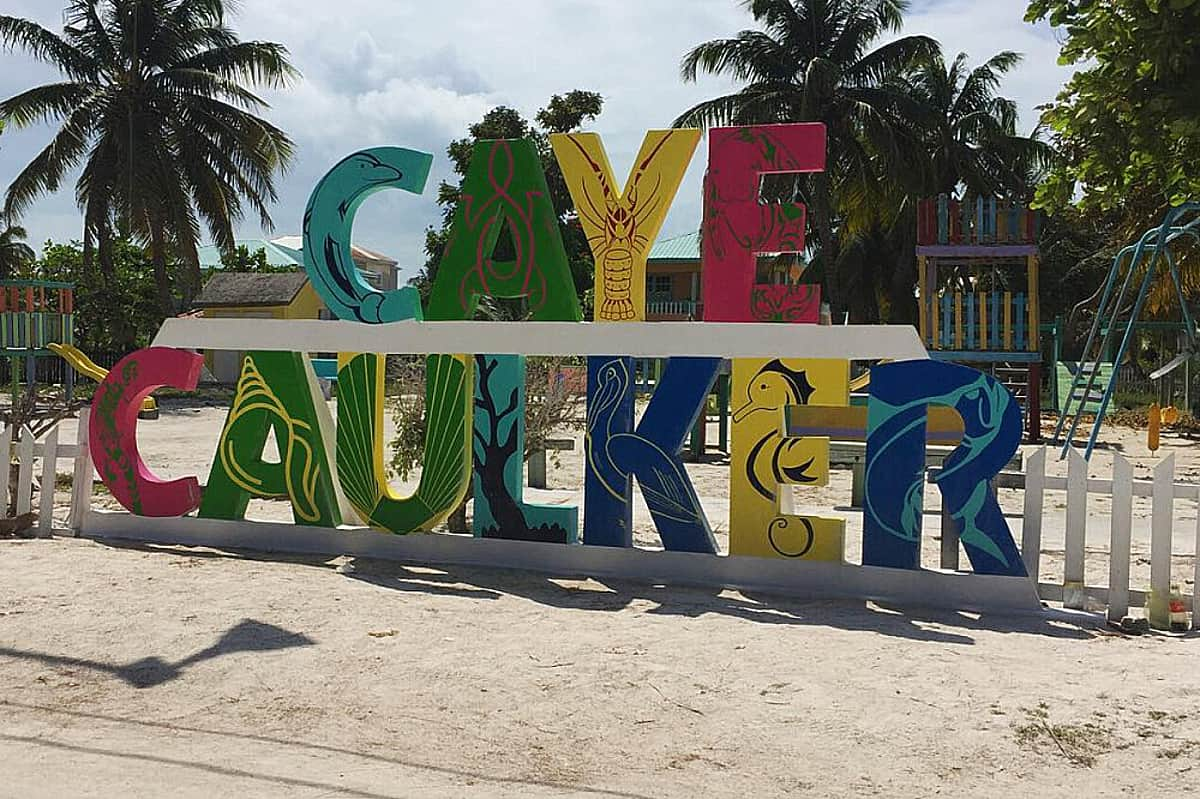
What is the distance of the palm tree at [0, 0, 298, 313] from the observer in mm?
28281

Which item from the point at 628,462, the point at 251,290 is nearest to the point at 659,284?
the point at 251,290

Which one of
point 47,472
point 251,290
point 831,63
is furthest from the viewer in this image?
point 251,290

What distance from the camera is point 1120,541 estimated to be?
6582mm

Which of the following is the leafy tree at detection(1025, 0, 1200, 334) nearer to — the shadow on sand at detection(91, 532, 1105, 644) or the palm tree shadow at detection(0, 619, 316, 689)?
the shadow on sand at detection(91, 532, 1105, 644)

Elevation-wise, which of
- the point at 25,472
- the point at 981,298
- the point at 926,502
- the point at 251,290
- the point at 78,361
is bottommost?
the point at 926,502

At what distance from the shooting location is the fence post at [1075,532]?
6.62m

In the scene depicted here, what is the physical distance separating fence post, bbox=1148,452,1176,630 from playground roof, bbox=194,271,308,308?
35596 mm

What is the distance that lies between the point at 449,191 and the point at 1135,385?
2196 cm

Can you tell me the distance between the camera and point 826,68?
2880 centimetres

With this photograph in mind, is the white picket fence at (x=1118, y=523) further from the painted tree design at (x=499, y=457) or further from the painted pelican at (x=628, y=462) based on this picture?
the painted tree design at (x=499, y=457)

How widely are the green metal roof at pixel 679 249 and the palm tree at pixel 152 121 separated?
2014 centimetres

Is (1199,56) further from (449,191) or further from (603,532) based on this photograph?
(449,191)

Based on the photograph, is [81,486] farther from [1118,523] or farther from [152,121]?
[152,121]

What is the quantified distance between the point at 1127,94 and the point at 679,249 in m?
39.0
